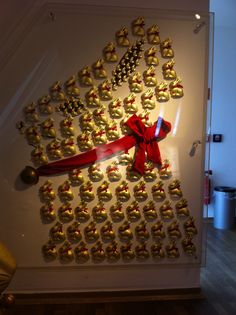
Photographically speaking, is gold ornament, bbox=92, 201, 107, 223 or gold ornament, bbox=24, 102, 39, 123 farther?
gold ornament, bbox=92, 201, 107, 223

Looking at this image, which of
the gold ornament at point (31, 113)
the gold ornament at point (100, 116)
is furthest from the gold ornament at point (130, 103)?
the gold ornament at point (31, 113)

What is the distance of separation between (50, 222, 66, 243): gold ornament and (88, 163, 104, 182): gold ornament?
16.9 inches

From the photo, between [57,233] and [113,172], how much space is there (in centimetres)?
61

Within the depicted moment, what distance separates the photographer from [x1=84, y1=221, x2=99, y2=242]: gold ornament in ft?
7.62

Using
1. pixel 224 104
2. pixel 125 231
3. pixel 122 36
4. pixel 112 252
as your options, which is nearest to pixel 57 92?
pixel 122 36

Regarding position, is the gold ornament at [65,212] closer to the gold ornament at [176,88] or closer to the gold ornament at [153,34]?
the gold ornament at [176,88]

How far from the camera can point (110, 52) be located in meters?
2.20

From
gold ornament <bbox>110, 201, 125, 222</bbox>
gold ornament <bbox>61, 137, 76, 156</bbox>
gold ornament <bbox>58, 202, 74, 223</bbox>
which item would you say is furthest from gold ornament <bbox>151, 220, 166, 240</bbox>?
gold ornament <bbox>61, 137, 76, 156</bbox>

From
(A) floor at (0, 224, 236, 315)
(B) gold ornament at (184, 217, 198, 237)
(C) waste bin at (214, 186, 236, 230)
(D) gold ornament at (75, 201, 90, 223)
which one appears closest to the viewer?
(A) floor at (0, 224, 236, 315)

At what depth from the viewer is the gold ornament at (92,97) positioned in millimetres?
2217

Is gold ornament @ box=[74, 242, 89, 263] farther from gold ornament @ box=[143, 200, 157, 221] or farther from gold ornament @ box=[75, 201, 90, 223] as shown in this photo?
gold ornament @ box=[143, 200, 157, 221]

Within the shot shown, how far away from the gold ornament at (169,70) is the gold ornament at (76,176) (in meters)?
0.93

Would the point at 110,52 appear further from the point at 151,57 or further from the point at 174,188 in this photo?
the point at 174,188

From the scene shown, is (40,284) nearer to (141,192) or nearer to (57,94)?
(141,192)
